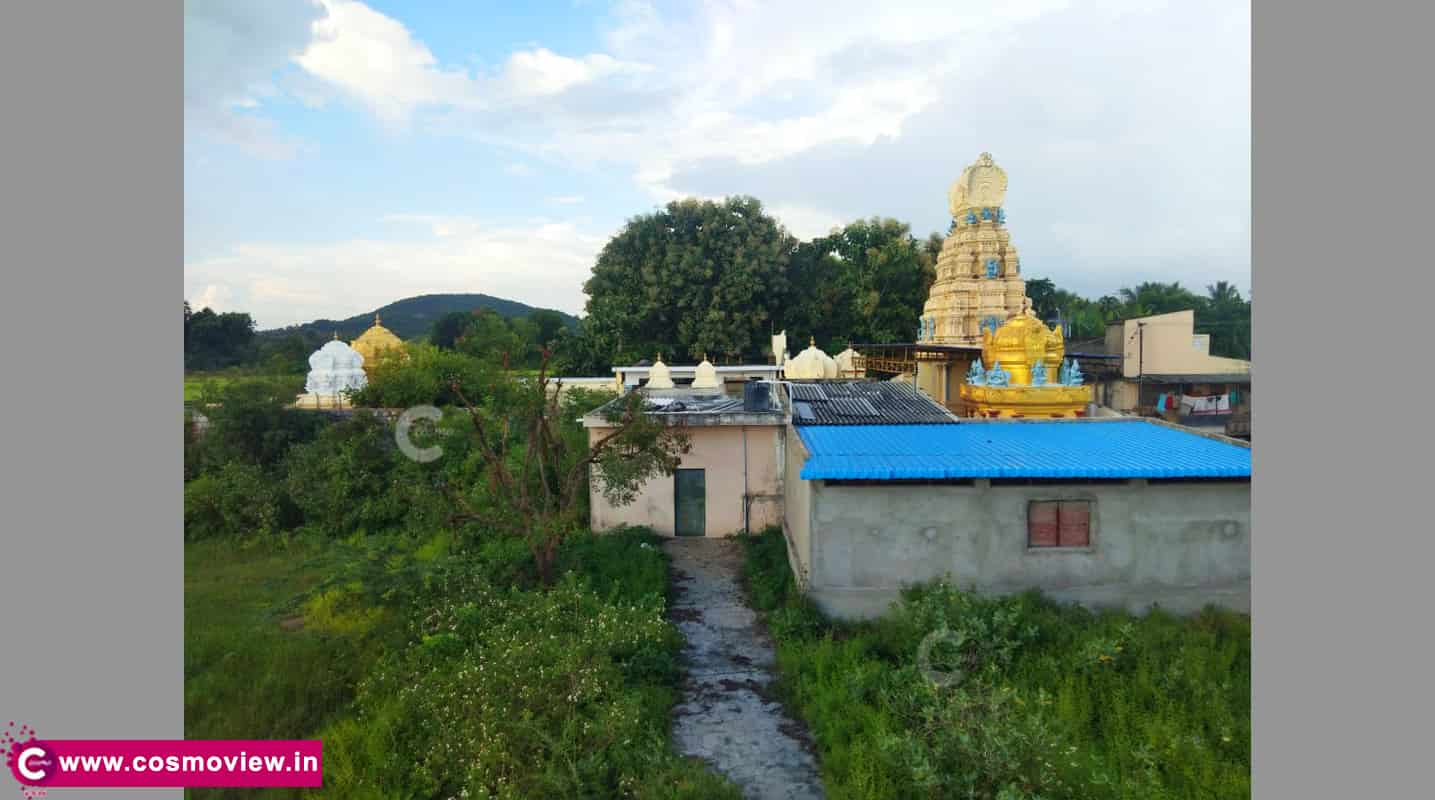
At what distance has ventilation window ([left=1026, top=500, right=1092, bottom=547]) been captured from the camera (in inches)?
329

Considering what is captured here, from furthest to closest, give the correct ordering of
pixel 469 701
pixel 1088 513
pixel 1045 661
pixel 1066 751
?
pixel 1088 513 → pixel 1045 661 → pixel 469 701 → pixel 1066 751

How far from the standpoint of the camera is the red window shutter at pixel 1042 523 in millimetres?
8367

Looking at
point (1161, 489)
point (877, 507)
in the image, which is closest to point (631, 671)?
point (877, 507)

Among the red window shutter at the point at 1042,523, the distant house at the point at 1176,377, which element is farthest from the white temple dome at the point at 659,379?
the distant house at the point at 1176,377

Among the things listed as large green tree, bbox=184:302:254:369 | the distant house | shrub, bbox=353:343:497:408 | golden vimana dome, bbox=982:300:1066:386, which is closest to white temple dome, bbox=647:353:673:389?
shrub, bbox=353:343:497:408

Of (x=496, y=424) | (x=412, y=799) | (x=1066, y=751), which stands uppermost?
(x=496, y=424)

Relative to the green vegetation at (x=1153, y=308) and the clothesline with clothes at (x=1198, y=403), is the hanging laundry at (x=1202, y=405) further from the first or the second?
the green vegetation at (x=1153, y=308)

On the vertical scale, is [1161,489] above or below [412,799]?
above

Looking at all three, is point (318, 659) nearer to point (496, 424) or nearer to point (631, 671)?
point (631, 671)

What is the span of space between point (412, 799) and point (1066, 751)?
188 inches

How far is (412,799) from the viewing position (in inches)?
219

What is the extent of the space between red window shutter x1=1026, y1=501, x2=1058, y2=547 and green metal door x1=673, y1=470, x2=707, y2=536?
5.62m

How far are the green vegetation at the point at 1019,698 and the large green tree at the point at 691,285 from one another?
2391cm

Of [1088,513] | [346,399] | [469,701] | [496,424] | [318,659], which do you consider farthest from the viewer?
[346,399]
